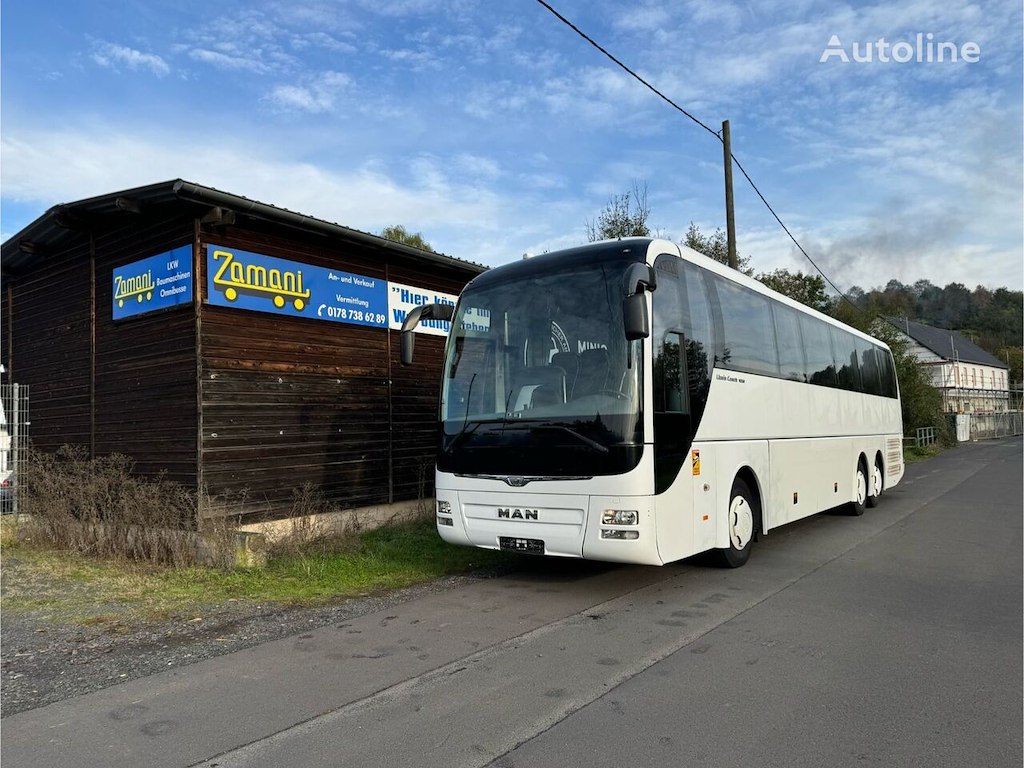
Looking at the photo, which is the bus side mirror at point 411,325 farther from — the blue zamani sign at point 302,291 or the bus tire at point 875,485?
the bus tire at point 875,485

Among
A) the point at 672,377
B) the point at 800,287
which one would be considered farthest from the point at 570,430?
the point at 800,287

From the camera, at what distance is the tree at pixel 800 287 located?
3438cm

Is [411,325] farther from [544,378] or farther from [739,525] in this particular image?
[739,525]

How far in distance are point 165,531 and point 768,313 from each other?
804 cm

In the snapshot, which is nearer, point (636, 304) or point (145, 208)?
point (636, 304)

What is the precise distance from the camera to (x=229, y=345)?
9.16 meters

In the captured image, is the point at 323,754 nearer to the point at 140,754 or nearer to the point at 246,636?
the point at 140,754

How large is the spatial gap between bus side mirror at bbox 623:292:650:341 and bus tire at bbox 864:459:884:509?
9.88 meters

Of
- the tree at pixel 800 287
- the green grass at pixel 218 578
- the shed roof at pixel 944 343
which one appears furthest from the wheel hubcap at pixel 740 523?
the shed roof at pixel 944 343

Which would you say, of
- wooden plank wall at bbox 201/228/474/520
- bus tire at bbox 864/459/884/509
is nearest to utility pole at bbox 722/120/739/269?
bus tire at bbox 864/459/884/509

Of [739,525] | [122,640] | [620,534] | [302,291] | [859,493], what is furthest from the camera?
[859,493]

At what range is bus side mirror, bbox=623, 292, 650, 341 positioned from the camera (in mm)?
6102

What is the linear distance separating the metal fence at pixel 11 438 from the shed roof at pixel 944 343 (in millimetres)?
67359

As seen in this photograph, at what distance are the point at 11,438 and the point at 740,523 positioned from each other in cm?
1114
